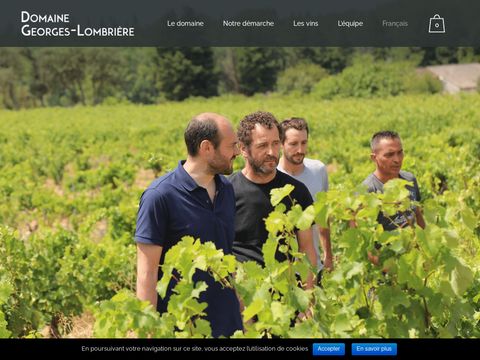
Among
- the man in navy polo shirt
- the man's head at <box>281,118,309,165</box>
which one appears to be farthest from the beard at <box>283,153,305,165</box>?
the man in navy polo shirt

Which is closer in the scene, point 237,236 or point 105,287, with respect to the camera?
point 237,236

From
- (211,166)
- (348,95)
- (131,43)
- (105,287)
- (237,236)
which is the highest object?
(348,95)

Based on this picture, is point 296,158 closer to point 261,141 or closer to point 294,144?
point 294,144

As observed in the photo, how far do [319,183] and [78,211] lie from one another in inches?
228

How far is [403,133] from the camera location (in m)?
21.2

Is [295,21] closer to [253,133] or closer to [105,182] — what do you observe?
[253,133]

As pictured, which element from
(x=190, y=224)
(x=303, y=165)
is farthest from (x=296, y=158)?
(x=190, y=224)

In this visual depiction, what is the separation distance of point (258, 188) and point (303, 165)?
896 mm

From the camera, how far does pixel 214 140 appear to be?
289 cm

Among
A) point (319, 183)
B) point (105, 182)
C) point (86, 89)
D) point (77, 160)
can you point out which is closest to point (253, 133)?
point (319, 183)

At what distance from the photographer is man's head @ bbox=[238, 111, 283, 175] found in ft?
11.0

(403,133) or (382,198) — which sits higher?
(403,133)

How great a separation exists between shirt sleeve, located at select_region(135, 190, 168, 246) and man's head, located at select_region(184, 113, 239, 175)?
27cm
